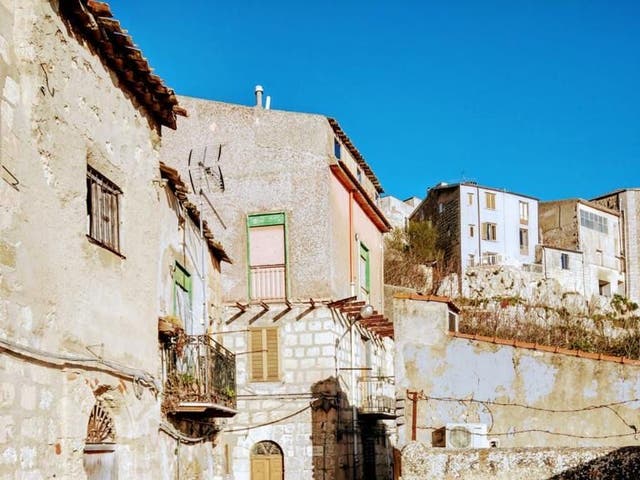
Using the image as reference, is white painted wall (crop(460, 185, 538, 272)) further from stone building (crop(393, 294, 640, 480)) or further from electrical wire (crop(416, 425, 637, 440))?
electrical wire (crop(416, 425, 637, 440))

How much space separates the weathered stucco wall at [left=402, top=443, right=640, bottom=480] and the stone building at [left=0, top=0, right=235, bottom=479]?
364 centimetres

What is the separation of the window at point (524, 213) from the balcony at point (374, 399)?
39.1 metres

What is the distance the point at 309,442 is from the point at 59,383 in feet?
48.2

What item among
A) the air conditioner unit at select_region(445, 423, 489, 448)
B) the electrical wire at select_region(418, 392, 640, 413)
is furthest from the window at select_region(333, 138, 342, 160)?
the air conditioner unit at select_region(445, 423, 489, 448)

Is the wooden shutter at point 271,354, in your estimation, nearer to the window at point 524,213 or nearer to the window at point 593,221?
the window at point 524,213

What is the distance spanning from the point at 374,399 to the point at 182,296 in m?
12.0

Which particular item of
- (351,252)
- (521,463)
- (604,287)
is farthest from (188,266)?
(604,287)

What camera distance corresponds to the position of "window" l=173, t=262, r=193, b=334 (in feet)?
54.4

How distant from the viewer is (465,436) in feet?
55.6

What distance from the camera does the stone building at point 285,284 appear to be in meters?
24.7

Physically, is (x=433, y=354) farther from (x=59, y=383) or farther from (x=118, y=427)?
(x=59, y=383)

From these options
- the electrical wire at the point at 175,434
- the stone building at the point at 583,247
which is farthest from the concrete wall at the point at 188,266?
the stone building at the point at 583,247

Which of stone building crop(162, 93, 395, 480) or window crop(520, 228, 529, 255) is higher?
window crop(520, 228, 529, 255)

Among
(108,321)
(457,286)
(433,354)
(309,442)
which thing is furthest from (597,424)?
(457,286)
